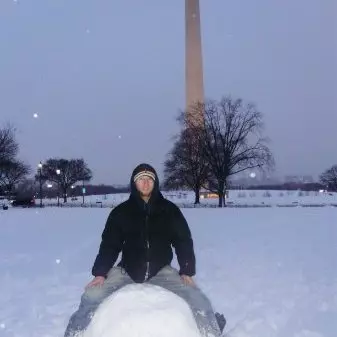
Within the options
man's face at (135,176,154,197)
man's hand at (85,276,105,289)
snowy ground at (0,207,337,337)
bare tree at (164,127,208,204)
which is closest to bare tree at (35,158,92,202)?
bare tree at (164,127,208,204)

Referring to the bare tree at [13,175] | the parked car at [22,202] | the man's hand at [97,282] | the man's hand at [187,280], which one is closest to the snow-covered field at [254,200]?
the bare tree at [13,175]

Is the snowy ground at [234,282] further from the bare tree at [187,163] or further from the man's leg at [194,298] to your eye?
the bare tree at [187,163]

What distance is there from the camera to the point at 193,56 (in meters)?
78.3

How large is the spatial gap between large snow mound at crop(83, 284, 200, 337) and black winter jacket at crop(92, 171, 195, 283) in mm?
452

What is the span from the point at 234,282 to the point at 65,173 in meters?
95.0

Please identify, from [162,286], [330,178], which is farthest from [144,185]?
[330,178]

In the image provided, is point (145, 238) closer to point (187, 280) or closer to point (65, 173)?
point (187, 280)

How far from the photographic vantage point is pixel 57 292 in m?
8.59

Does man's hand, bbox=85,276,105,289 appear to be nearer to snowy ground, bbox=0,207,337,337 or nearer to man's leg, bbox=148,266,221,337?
man's leg, bbox=148,266,221,337

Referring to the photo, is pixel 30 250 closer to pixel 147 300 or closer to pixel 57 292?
pixel 57 292

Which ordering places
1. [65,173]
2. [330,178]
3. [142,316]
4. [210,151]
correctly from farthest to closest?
[330,178], [65,173], [210,151], [142,316]

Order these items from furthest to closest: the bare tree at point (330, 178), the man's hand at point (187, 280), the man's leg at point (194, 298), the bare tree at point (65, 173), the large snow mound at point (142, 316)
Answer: the bare tree at point (330, 178) → the bare tree at point (65, 173) → the man's hand at point (187, 280) → the man's leg at point (194, 298) → the large snow mound at point (142, 316)

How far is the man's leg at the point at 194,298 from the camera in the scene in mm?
4066

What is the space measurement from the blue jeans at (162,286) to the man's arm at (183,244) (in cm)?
11
